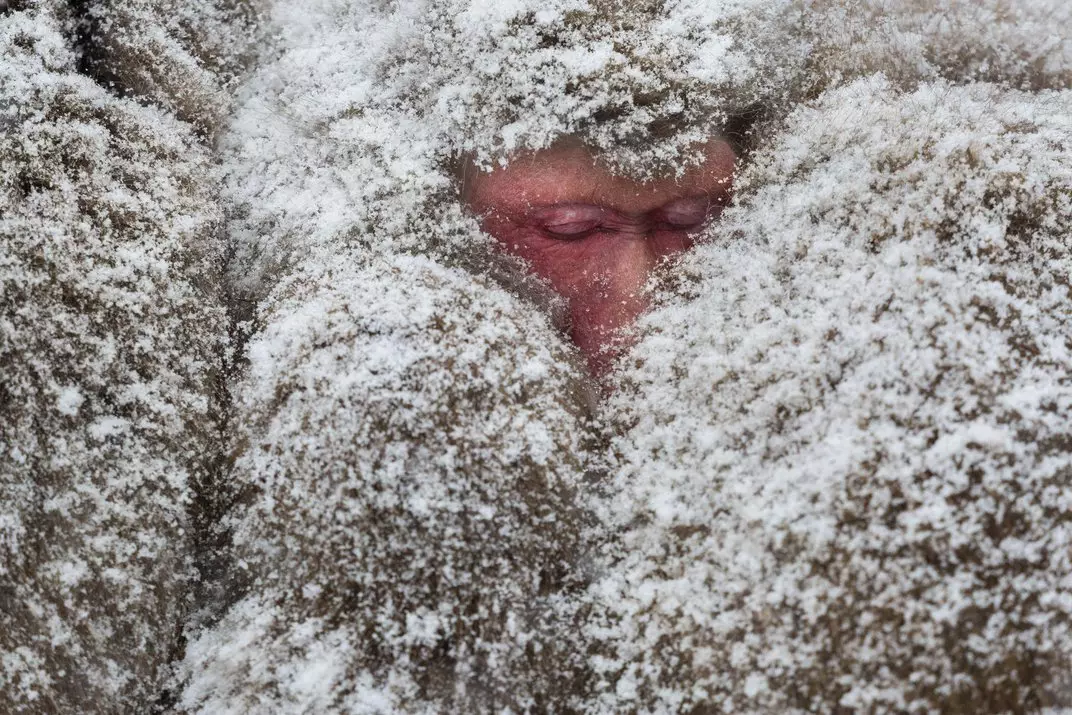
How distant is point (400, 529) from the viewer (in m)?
1.31

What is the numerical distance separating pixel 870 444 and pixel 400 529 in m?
0.74

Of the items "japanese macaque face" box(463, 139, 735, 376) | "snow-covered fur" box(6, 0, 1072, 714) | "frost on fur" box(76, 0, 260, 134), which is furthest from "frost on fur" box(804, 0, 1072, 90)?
"frost on fur" box(76, 0, 260, 134)

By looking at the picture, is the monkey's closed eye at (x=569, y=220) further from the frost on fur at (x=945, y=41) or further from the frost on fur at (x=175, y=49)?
the frost on fur at (x=175, y=49)

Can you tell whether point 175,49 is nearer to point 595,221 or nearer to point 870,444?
point 595,221

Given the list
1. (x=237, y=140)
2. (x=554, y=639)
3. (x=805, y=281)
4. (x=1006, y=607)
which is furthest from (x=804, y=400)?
(x=237, y=140)

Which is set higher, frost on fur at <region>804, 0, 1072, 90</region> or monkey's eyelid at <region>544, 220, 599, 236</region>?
frost on fur at <region>804, 0, 1072, 90</region>

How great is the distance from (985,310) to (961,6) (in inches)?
32.1

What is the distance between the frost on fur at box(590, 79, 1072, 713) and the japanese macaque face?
0.49ft

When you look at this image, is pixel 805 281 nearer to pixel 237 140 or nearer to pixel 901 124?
pixel 901 124

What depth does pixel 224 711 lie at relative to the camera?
133 centimetres

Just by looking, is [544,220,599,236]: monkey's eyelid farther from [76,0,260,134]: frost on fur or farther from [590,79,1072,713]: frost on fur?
[76,0,260,134]: frost on fur

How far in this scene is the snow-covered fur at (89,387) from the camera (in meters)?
1.28

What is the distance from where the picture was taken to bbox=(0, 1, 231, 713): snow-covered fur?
1276 mm

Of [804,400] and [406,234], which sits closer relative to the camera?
[804,400]
